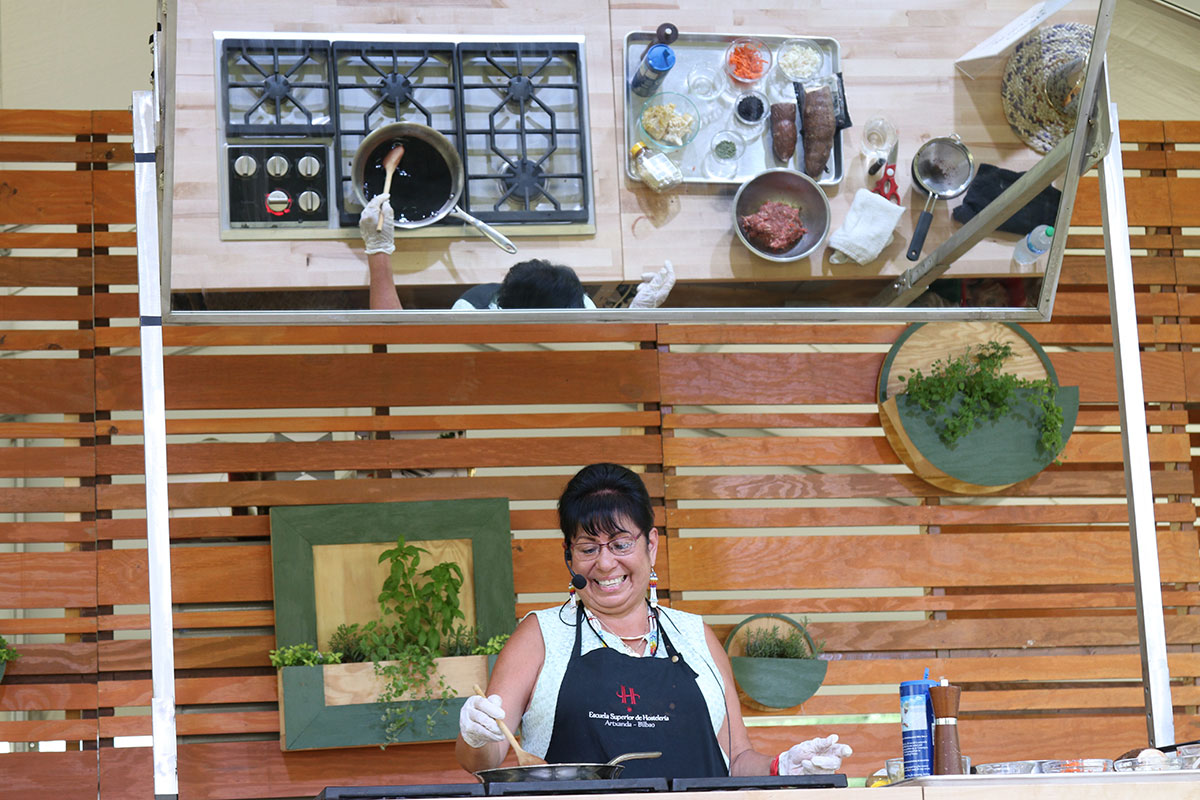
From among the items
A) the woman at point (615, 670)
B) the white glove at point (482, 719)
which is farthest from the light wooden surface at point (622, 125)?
the white glove at point (482, 719)

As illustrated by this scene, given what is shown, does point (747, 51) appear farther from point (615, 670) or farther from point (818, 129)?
point (615, 670)

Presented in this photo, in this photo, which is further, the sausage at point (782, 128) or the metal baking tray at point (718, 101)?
the sausage at point (782, 128)

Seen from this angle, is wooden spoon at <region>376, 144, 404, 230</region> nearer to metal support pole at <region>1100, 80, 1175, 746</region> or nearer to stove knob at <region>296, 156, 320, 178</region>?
stove knob at <region>296, 156, 320, 178</region>

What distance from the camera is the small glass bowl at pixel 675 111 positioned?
343 centimetres

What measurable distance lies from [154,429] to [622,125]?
146 cm

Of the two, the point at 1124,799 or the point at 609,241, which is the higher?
the point at 609,241

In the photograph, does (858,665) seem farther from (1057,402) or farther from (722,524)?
(1057,402)

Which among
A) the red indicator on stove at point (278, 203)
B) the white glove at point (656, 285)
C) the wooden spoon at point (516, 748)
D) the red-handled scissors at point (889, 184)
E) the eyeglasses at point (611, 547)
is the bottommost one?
the wooden spoon at point (516, 748)

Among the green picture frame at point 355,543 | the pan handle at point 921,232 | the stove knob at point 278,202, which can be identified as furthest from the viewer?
the green picture frame at point 355,543

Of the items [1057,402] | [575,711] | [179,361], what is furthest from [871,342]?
[179,361]

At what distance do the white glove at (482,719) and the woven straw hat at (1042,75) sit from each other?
2.22 m

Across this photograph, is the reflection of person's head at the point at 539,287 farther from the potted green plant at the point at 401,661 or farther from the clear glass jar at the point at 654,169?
the potted green plant at the point at 401,661

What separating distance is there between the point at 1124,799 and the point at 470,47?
2.30 metres

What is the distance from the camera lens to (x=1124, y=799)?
2248mm
